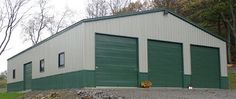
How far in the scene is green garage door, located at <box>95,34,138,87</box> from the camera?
22562 millimetres

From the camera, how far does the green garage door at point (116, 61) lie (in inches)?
888

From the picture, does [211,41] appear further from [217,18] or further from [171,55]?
[217,18]

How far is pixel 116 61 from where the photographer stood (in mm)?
23375

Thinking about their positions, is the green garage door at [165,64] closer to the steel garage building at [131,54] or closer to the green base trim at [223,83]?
the steel garage building at [131,54]

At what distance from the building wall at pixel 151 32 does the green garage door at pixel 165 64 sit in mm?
377

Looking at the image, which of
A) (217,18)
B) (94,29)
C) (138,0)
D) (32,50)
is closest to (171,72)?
(94,29)

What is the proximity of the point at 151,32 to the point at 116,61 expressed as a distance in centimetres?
337

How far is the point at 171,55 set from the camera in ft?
86.2

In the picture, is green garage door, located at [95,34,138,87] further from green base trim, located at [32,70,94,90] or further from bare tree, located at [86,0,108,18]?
bare tree, located at [86,0,108,18]

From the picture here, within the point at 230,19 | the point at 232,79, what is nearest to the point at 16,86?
the point at 232,79

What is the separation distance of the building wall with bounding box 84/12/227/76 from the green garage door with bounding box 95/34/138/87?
0.35 metres

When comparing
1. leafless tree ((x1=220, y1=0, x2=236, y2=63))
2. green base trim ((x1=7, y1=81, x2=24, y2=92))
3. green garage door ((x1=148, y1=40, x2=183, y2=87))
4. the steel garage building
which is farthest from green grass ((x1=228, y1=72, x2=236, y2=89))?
green base trim ((x1=7, y1=81, x2=24, y2=92))

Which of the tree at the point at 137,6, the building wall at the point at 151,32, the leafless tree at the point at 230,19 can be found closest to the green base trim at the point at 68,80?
the building wall at the point at 151,32

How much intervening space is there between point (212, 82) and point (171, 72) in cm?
411
